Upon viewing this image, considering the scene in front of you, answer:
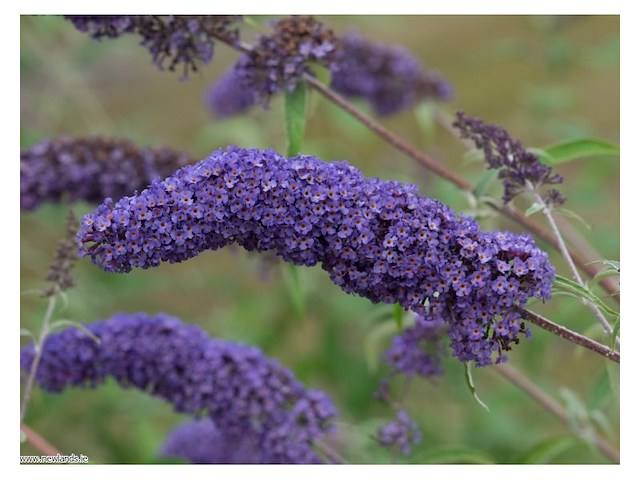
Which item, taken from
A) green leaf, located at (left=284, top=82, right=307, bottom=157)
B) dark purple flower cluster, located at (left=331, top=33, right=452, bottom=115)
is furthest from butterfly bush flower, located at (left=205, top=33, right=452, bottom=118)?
green leaf, located at (left=284, top=82, right=307, bottom=157)

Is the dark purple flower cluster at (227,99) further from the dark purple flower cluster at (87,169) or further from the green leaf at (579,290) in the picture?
the green leaf at (579,290)

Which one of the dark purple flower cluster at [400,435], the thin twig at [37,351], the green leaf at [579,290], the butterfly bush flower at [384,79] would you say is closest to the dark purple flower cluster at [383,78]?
the butterfly bush flower at [384,79]

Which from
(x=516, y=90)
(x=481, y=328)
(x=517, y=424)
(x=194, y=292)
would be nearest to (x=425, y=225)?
(x=481, y=328)

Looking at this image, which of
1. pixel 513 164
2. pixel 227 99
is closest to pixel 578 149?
pixel 513 164

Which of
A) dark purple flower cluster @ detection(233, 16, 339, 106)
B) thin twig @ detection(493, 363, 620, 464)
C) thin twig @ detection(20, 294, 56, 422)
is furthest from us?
thin twig @ detection(493, 363, 620, 464)

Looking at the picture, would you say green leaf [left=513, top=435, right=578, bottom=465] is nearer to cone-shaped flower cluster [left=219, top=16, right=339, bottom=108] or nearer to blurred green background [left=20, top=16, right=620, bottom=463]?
blurred green background [left=20, top=16, right=620, bottom=463]

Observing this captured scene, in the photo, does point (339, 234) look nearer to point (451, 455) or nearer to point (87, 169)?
point (451, 455)

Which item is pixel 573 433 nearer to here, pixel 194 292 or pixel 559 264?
pixel 559 264

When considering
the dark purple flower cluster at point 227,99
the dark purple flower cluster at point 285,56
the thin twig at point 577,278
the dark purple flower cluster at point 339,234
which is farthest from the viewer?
the dark purple flower cluster at point 227,99
